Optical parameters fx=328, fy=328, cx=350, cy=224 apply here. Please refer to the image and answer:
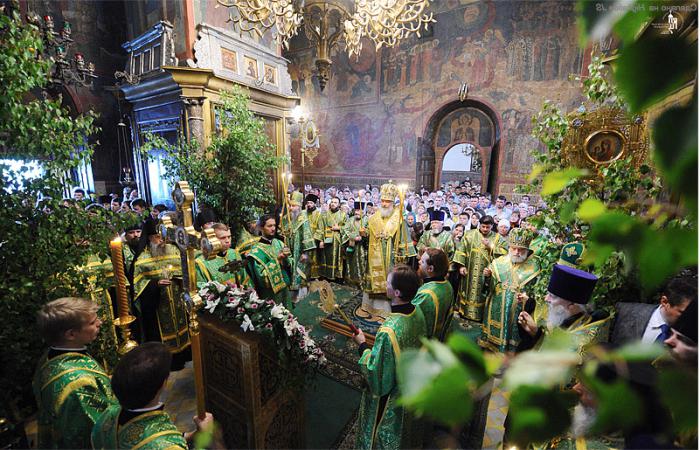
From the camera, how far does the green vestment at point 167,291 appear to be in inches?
162

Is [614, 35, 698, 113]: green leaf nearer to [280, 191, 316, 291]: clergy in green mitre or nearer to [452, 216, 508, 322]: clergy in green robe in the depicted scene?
[452, 216, 508, 322]: clergy in green robe

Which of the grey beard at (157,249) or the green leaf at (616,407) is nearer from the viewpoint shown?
the green leaf at (616,407)

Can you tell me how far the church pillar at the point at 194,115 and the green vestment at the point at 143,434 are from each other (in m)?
6.09

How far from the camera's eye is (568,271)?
2.44 meters

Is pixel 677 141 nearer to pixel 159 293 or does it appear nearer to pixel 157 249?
pixel 157 249

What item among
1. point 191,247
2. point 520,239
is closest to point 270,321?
point 191,247

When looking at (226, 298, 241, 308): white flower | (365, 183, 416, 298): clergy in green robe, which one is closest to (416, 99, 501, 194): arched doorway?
(365, 183, 416, 298): clergy in green robe

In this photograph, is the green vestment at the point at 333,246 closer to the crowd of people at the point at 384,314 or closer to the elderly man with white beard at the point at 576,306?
the crowd of people at the point at 384,314

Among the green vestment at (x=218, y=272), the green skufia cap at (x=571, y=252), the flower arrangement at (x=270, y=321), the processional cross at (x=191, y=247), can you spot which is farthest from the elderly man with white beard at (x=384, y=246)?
the processional cross at (x=191, y=247)

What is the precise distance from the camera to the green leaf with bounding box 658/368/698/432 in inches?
16.4

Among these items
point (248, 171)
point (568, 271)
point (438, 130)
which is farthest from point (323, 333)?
point (438, 130)

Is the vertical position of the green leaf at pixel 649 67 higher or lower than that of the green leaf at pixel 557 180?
higher

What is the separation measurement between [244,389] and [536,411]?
2593 millimetres

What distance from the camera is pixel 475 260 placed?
19.2 feet
